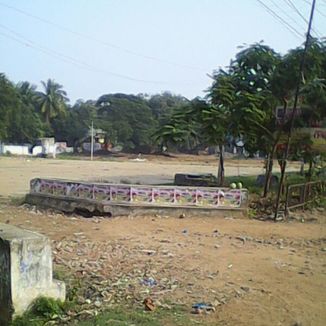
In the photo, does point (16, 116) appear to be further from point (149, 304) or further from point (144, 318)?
point (144, 318)

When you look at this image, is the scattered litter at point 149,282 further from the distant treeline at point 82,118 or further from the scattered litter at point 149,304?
the distant treeline at point 82,118

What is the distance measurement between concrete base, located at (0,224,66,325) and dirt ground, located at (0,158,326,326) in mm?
814

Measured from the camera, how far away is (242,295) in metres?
6.92

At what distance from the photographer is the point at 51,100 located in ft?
276

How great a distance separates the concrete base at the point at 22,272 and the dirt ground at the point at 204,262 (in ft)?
2.67

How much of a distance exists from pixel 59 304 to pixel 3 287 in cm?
73

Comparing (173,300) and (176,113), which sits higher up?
(176,113)

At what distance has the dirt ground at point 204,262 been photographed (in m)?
6.58

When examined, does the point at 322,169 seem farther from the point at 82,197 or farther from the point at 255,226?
the point at 82,197

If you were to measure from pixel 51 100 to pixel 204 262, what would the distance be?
3085 inches

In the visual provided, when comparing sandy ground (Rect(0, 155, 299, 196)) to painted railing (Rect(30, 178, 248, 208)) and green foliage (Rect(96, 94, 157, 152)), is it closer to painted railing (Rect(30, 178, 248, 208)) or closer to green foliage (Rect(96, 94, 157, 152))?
painted railing (Rect(30, 178, 248, 208))

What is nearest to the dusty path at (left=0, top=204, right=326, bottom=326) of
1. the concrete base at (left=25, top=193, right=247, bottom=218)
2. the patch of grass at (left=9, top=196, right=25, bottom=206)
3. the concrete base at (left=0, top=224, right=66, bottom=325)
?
the concrete base at (left=25, top=193, right=247, bottom=218)

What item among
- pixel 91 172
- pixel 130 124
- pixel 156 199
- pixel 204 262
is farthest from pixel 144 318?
pixel 130 124

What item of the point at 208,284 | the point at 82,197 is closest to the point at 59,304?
the point at 208,284
